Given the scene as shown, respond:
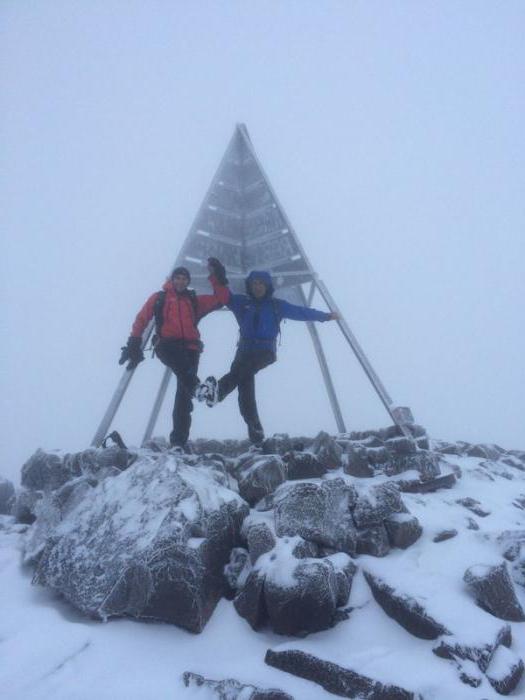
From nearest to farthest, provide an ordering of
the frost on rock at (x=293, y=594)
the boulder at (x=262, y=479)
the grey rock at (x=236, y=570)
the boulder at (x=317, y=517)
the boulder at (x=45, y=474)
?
1. the frost on rock at (x=293, y=594)
2. the grey rock at (x=236, y=570)
3. the boulder at (x=317, y=517)
4. the boulder at (x=262, y=479)
5. the boulder at (x=45, y=474)

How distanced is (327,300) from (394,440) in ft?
8.60

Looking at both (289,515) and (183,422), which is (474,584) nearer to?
(289,515)

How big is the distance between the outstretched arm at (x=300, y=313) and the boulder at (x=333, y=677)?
14.7 feet

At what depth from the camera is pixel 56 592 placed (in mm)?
3322

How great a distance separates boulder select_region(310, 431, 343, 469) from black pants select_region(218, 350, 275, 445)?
85 centimetres

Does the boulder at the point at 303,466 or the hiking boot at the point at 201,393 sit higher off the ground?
the hiking boot at the point at 201,393

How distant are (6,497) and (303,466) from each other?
13.5 feet

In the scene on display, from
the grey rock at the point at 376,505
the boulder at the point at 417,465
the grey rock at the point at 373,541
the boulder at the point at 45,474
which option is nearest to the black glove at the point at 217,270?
the boulder at the point at 45,474

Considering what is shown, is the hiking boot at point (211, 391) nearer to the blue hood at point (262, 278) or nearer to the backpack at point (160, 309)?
the backpack at point (160, 309)

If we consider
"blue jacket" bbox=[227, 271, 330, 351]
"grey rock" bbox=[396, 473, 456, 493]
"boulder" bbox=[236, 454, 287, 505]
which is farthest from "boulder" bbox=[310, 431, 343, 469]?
"blue jacket" bbox=[227, 271, 330, 351]

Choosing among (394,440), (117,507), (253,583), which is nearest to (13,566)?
(117,507)

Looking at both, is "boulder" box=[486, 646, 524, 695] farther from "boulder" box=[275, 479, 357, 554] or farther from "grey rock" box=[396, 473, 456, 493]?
"grey rock" box=[396, 473, 456, 493]

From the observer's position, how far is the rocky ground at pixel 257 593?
2.41 m

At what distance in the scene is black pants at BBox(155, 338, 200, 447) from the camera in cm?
582
